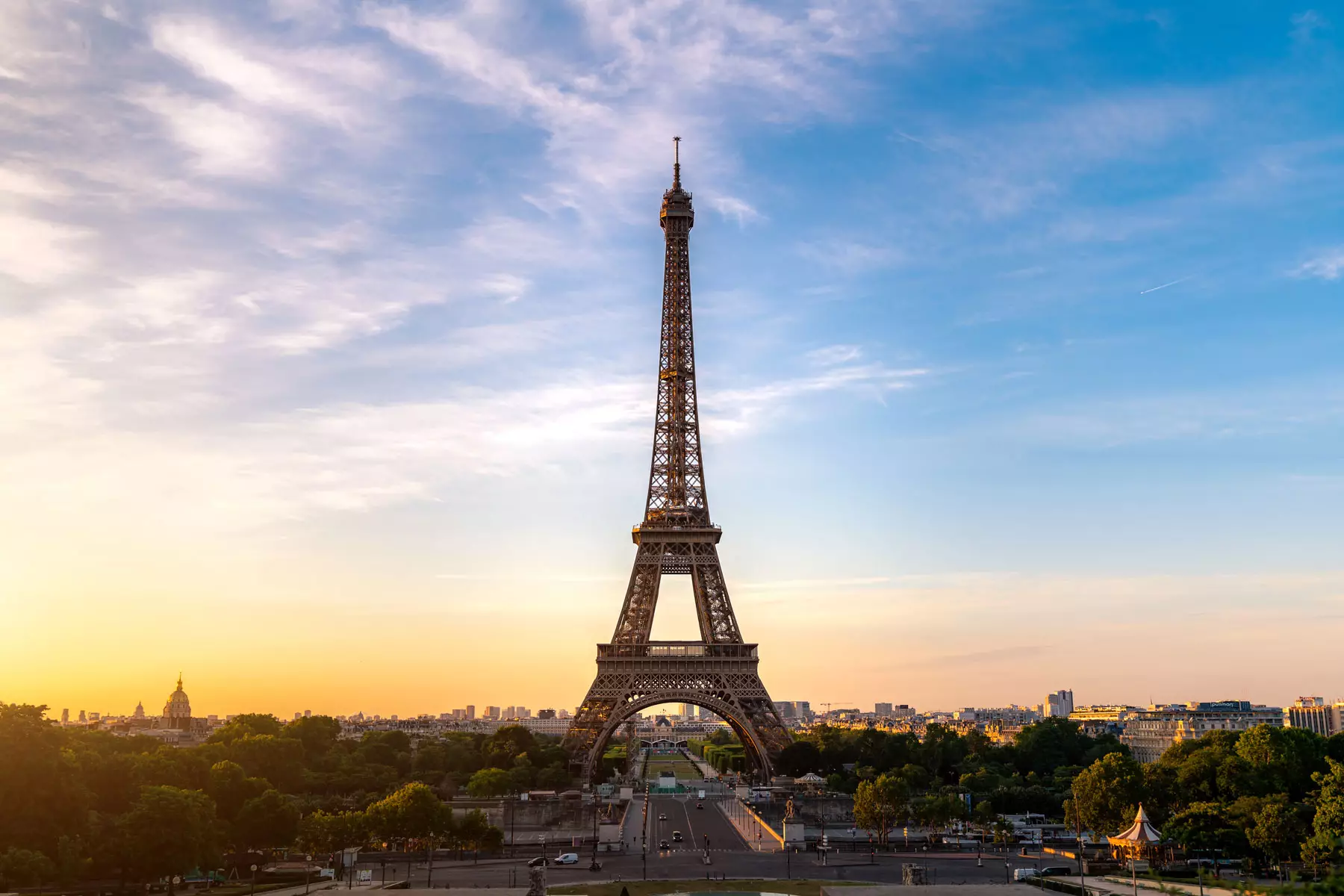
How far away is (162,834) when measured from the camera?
4569 cm

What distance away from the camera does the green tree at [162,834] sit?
4541 centimetres

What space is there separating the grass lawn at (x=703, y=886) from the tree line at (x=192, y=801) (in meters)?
15.3

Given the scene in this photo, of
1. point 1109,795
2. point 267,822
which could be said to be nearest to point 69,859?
point 267,822

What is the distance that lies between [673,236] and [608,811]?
48.0 metres

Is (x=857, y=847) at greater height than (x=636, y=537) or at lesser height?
lesser

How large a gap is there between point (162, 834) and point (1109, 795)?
4698cm

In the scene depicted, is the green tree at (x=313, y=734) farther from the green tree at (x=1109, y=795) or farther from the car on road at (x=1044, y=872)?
the car on road at (x=1044, y=872)

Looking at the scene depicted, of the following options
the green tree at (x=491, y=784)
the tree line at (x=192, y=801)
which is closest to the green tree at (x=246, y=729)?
the tree line at (x=192, y=801)

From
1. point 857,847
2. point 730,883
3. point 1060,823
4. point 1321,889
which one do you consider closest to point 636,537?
point 857,847

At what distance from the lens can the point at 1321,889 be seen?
18.0 m

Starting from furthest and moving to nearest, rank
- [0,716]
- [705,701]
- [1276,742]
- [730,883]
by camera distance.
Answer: [705,701] → [1276,742] → [730,883] → [0,716]

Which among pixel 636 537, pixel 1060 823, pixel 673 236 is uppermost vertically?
pixel 673 236

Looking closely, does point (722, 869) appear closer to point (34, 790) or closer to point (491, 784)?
point (34, 790)

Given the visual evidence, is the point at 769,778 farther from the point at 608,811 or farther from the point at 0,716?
the point at 0,716
